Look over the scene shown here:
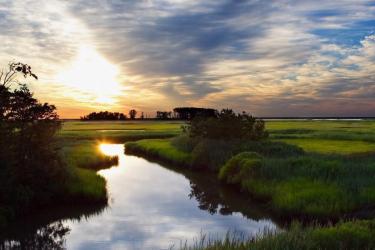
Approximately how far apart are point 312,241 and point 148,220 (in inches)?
429

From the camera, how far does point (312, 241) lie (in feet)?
39.4

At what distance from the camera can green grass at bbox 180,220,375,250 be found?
37.7 ft

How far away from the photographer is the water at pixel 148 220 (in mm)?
18047

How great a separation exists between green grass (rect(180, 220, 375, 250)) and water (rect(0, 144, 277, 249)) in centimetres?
143

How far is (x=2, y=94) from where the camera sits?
20766mm

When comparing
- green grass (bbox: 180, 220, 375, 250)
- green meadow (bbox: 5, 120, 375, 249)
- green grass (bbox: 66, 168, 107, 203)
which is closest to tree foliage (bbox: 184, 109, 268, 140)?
green meadow (bbox: 5, 120, 375, 249)

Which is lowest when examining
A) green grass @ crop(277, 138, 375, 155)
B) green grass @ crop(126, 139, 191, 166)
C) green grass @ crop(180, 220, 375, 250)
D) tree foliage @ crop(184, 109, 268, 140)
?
green grass @ crop(126, 139, 191, 166)

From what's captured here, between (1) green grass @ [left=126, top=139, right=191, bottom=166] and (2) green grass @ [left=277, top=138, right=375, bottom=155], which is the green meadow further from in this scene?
(2) green grass @ [left=277, top=138, right=375, bottom=155]

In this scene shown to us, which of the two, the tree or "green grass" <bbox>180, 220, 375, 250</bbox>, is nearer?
"green grass" <bbox>180, 220, 375, 250</bbox>

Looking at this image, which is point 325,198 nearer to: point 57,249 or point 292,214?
point 292,214

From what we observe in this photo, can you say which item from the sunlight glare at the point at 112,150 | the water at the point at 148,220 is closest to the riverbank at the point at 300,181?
the water at the point at 148,220

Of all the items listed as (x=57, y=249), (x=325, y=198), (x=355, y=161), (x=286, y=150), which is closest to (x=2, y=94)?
(x=57, y=249)

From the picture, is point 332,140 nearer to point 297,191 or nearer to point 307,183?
point 307,183

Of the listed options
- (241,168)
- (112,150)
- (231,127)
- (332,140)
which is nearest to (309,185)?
(241,168)
